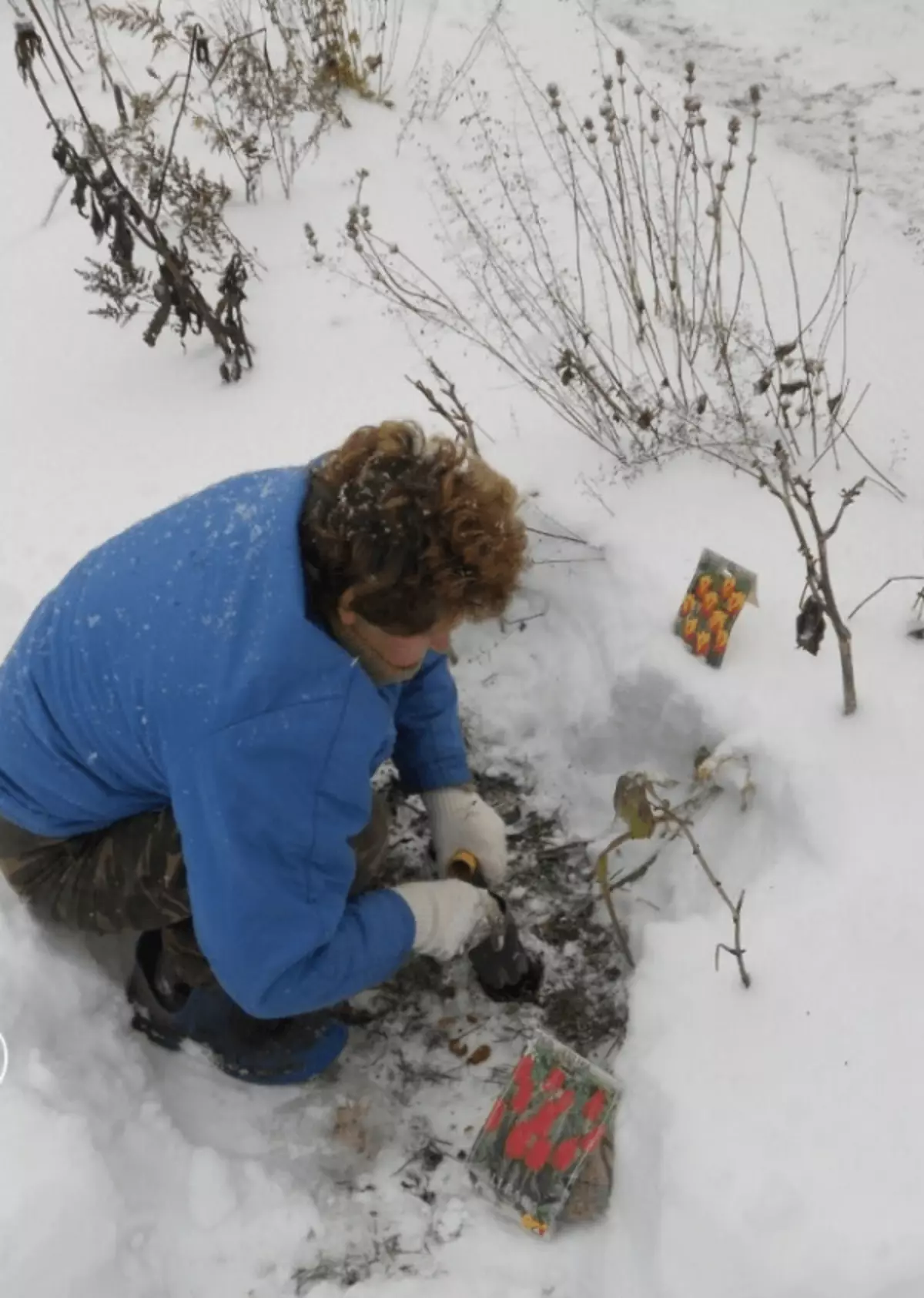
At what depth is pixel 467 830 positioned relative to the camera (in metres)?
1.98

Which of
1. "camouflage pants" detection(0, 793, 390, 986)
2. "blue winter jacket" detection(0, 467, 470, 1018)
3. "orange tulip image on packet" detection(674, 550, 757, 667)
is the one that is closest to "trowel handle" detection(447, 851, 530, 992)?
"camouflage pants" detection(0, 793, 390, 986)

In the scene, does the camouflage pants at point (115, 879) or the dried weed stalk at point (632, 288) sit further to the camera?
the dried weed stalk at point (632, 288)

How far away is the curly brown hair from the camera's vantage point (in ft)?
3.98

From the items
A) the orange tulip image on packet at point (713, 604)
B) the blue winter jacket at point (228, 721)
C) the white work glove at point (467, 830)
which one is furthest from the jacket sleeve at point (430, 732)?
the orange tulip image on packet at point (713, 604)

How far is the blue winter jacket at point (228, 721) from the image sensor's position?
1.25m

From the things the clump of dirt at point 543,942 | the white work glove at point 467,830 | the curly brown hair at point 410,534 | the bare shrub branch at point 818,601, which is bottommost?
the clump of dirt at point 543,942

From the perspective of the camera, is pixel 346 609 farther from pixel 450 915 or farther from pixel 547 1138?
pixel 547 1138

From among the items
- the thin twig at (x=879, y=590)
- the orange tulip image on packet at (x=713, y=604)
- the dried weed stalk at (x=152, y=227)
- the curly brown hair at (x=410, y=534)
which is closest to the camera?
the curly brown hair at (x=410, y=534)

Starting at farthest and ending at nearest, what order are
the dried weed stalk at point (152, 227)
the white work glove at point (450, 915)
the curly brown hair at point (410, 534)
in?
the dried weed stalk at point (152, 227)
the white work glove at point (450, 915)
the curly brown hair at point (410, 534)

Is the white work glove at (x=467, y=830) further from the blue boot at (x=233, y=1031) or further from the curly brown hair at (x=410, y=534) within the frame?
the curly brown hair at (x=410, y=534)

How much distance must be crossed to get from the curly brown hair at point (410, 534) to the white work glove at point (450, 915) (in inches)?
23.8

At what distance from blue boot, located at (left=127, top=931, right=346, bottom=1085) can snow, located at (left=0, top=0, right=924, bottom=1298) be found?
1.6 inches

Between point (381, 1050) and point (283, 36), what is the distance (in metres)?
3.67

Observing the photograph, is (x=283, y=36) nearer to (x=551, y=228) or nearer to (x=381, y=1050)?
(x=551, y=228)
